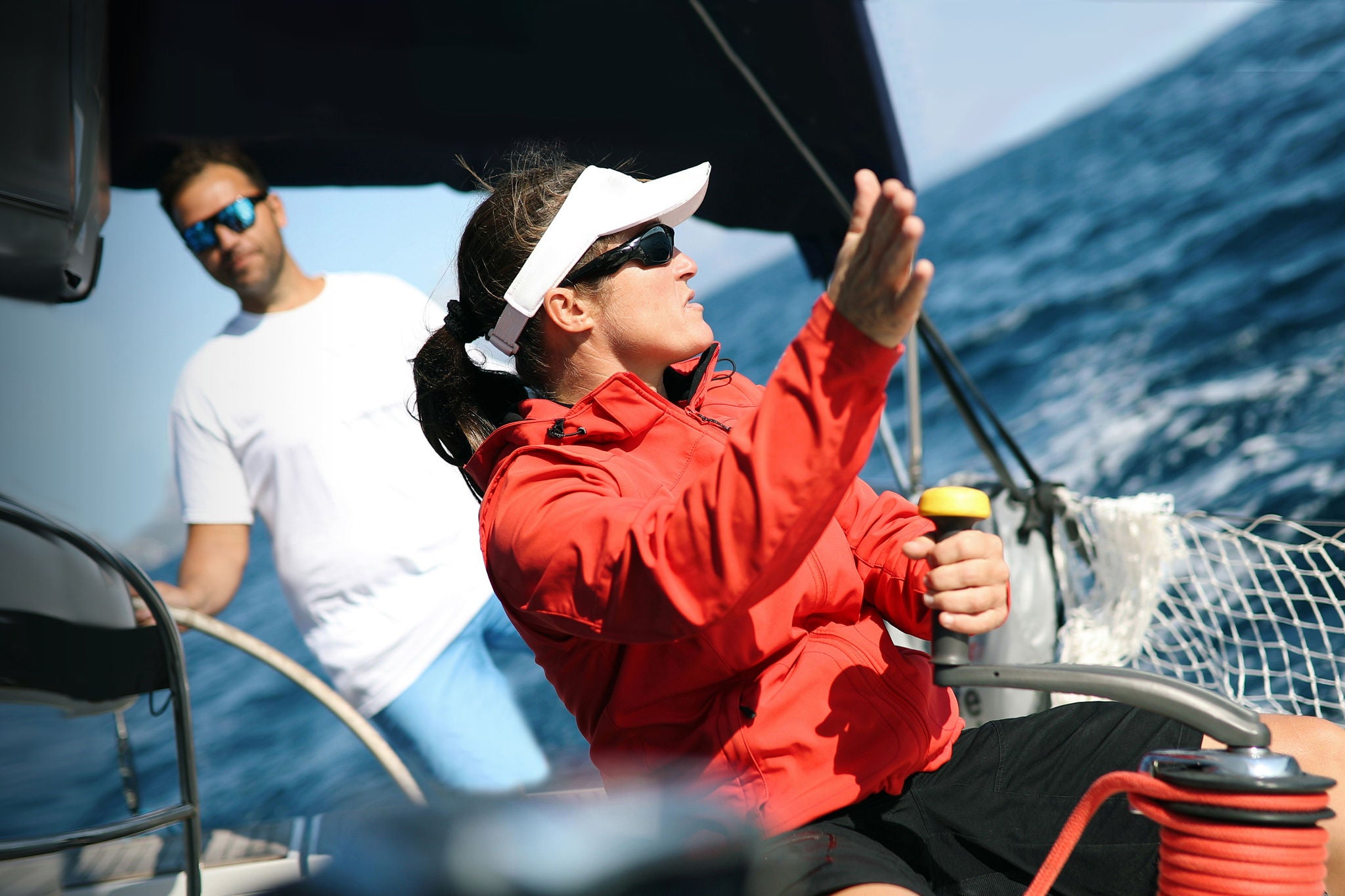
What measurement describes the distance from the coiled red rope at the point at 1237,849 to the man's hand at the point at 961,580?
19 cm

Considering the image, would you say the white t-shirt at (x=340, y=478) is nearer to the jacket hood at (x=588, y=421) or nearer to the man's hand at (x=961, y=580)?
the jacket hood at (x=588, y=421)

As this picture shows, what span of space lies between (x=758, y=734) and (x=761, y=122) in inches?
71.4

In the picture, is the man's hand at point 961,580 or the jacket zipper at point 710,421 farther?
the jacket zipper at point 710,421

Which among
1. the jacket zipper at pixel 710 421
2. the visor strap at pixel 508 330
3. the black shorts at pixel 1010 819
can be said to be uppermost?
the visor strap at pixel 508 330

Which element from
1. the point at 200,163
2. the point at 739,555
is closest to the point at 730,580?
the point at 739,555

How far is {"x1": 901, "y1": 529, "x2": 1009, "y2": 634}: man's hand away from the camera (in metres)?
1.00

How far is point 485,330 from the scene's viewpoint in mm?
1420

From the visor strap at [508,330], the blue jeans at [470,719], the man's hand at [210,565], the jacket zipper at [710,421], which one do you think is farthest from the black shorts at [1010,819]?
the man's hand at [210,565]

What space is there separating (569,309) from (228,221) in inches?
64.6

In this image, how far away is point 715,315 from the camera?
24.2 metres

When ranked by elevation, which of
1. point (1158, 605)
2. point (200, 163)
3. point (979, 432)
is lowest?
point (1158, 605)

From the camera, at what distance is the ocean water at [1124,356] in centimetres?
275

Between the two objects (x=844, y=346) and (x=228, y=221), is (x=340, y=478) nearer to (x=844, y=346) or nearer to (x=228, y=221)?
(x=228, y=221)

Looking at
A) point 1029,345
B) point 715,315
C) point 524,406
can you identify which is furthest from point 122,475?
point 715,315
